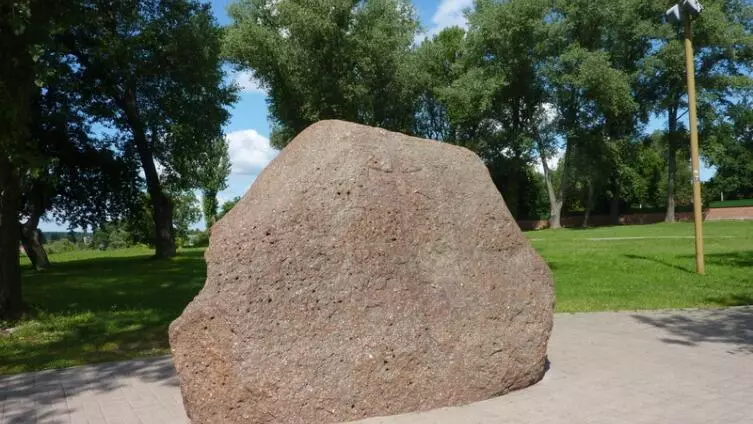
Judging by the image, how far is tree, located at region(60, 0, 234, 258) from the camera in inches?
847

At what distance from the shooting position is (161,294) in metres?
14.2

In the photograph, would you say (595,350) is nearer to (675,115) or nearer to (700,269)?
(700,269)

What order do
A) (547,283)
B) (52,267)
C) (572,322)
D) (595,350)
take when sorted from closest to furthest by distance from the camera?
(547,283) → (595,350) → (572,322) → (52,267)

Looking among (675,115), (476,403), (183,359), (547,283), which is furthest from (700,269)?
(675,115)

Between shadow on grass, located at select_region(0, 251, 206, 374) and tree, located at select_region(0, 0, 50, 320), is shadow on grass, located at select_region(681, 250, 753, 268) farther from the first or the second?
tree, located at select_region(0, 0, 50, 320)

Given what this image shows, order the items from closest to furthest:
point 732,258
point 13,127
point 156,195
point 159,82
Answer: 1. point 13,127
2. point 732,258
3. point 159,82
4. point 156,195

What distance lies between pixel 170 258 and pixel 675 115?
35520 millimetres

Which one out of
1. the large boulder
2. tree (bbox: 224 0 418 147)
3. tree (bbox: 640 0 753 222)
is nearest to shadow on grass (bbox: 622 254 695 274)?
the large boulder

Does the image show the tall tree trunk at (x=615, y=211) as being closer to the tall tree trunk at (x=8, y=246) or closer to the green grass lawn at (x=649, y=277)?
the green grass lawn at (x=649, y=277)

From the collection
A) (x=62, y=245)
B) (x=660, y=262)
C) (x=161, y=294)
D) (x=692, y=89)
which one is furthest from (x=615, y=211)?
(x=62, y=245)

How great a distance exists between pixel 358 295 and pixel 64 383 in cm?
400

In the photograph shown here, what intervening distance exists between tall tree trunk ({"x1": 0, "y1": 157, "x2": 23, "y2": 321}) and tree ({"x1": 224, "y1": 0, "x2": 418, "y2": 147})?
21.0 meters

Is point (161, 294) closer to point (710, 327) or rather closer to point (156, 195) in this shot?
point (710, 327)

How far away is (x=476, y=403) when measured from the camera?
212 inches
